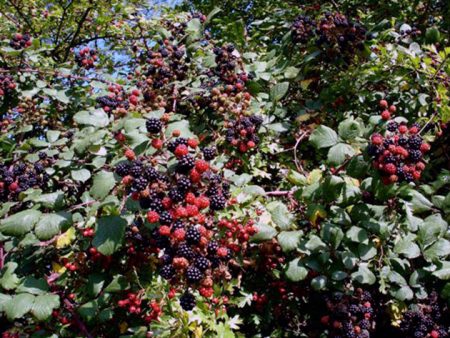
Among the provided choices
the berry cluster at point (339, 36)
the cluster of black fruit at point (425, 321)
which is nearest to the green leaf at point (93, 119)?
the berry cluster at point (339, 36)

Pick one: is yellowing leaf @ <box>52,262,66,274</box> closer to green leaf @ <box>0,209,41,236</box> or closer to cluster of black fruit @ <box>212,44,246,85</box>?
green leaf @ <box>0,209,41,236</box>

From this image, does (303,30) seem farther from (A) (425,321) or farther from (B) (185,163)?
(A) (425,321)

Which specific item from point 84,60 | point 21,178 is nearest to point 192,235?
point 21,178

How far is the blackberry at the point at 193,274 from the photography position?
1.86 m

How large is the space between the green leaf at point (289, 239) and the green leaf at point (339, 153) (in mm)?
453

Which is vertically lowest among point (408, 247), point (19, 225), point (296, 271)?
point (296, 271)

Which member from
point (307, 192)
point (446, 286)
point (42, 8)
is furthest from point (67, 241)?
point (42, 8)

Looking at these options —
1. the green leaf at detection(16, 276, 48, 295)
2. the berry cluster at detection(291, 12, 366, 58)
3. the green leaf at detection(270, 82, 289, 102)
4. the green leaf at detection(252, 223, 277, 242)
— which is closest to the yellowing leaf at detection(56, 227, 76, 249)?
the green leaf at detection(16, 276, 48, 295)

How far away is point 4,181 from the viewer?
9.53 feet

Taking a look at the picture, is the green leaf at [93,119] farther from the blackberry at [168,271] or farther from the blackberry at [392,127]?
the blackberry at [392,127]

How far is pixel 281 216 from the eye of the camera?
245 cm

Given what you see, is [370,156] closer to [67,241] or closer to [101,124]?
[101,124]

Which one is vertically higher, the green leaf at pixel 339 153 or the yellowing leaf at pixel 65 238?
the green leaf at pixel 339 153

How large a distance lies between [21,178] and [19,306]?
937mm
